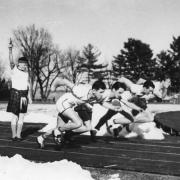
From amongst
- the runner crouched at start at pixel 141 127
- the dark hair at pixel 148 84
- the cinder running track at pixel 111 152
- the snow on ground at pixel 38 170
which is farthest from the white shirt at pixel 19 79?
the dark hair at pixel 148 84

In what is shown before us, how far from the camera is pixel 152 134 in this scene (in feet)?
27.2

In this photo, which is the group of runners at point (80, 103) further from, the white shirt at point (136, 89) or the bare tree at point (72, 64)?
the bare tree at point (72, 64)

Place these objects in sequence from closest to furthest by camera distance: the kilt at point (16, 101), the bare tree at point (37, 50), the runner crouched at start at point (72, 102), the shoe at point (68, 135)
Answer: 1. the runner crouched at start at point (72, 102)
2. the shoe at point (68, 135)
3. the kilt at point (16, 101)
4. the bare tree at point (37, 50)

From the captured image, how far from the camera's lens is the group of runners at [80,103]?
6641 mm

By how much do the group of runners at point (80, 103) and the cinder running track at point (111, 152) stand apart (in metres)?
0.29

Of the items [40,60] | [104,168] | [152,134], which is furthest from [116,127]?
[40,60]

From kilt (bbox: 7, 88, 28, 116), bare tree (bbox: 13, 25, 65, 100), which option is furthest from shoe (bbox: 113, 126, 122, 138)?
bare tree (bbox: 13, 25, 65, 100)

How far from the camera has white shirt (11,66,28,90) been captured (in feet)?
24.6

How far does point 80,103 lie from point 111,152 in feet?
3.44

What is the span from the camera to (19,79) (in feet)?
24.7

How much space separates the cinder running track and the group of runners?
29 cm

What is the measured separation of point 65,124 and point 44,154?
76 centimetres

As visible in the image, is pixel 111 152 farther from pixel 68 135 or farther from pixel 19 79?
pixel 19 79

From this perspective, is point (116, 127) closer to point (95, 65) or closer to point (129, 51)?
point (129, 51)
